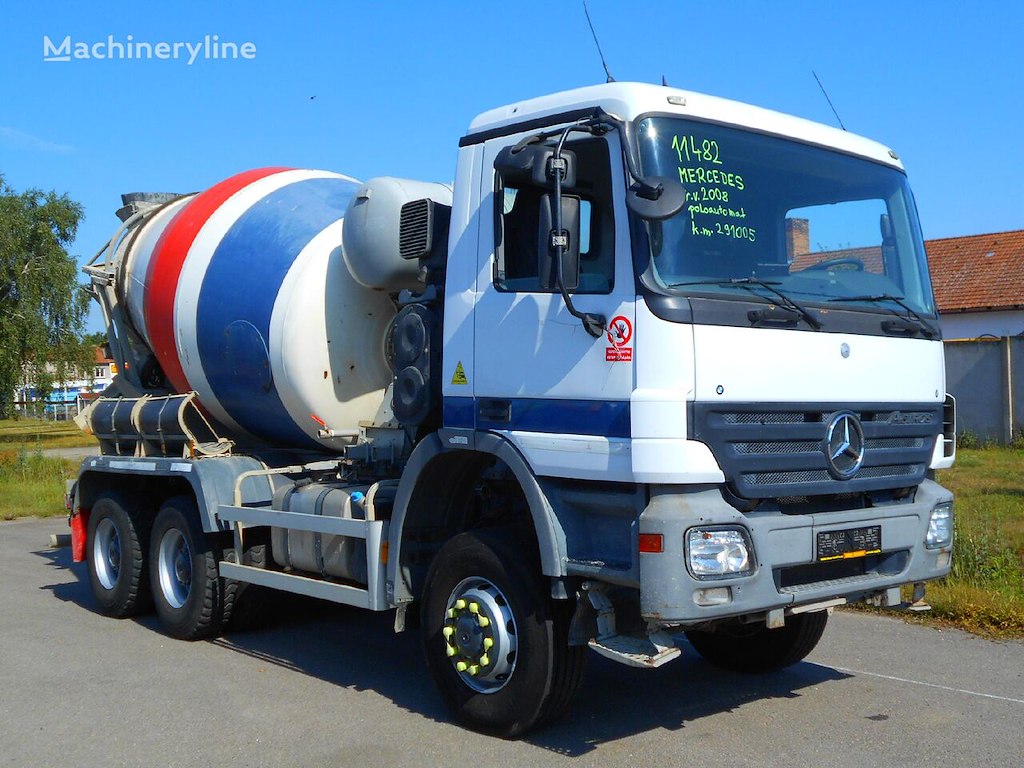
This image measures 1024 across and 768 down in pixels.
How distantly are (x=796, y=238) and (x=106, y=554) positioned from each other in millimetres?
6442

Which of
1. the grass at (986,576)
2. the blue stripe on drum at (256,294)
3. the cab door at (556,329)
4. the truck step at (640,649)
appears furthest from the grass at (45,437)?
the truck step at (640,649)

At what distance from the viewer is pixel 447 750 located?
5.39m

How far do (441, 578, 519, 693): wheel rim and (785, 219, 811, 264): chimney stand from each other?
2.25 meters

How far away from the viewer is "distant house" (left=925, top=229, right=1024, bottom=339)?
28.2m

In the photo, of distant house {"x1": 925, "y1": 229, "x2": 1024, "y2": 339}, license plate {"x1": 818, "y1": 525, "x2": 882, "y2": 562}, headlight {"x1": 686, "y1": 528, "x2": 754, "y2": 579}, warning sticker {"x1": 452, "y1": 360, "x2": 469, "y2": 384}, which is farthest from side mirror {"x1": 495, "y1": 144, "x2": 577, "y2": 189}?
distant house {"x1": 925, "y1": 229, "x2": 1024, "y2": 339}

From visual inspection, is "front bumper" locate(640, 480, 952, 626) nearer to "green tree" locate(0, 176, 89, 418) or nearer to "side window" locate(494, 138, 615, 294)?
"side window" locate(494, 138, 615, 294)

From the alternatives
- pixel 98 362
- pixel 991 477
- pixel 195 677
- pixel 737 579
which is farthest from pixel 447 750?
pixel 98 362

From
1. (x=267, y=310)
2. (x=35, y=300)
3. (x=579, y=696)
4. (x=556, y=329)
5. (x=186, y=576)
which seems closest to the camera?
(x=556, y=329)

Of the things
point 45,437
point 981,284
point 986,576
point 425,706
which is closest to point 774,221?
point 425,706

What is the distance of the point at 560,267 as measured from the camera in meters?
4.95

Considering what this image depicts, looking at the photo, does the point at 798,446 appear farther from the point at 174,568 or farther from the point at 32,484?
the point at 32,484

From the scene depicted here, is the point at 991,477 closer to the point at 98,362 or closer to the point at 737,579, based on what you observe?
the point at 737,579

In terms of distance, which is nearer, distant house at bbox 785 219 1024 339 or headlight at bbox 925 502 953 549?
headlight at bbox 925 502 953 549

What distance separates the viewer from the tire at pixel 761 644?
21.4ft
